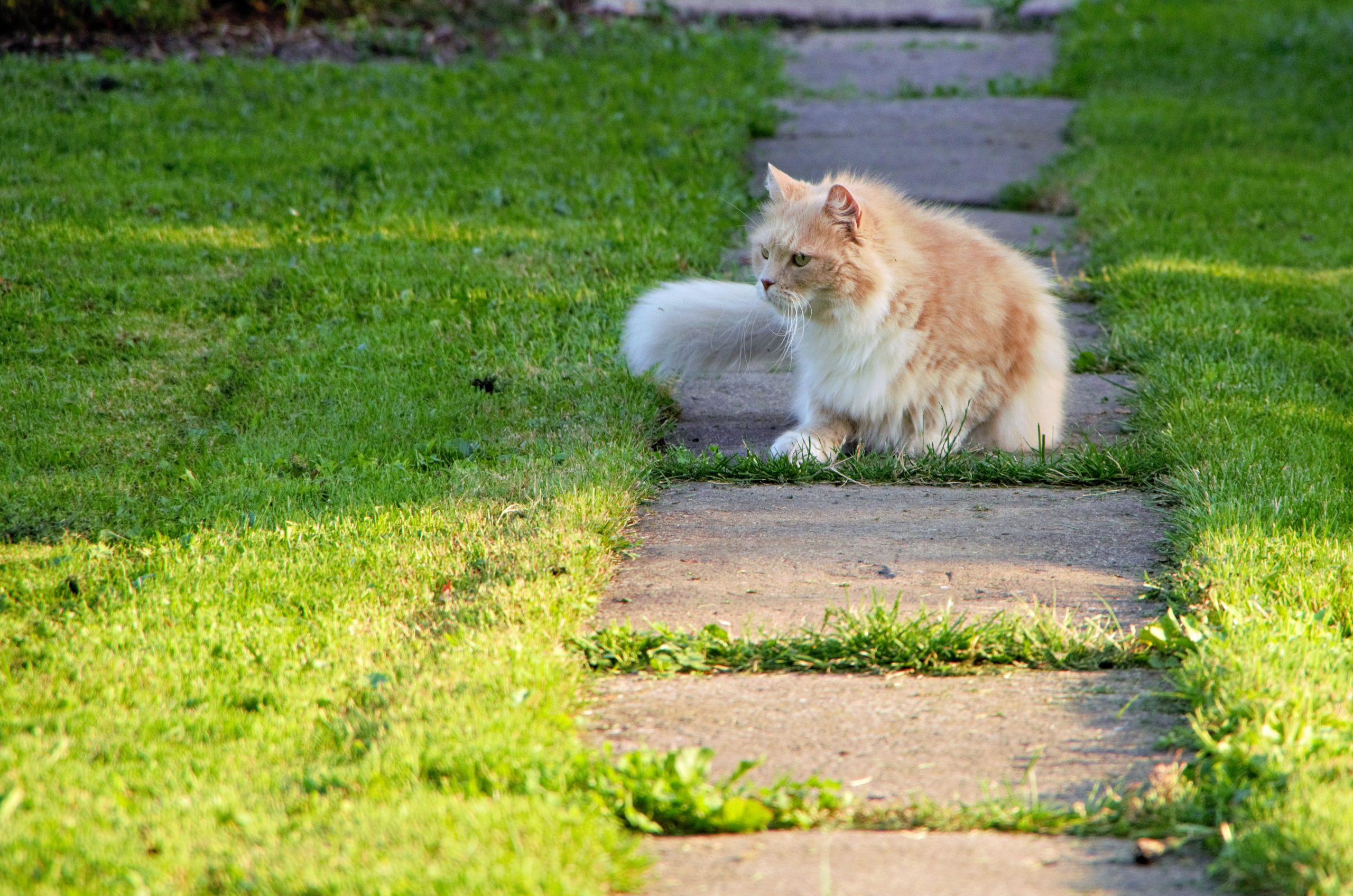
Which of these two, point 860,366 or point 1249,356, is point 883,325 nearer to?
point 860,366

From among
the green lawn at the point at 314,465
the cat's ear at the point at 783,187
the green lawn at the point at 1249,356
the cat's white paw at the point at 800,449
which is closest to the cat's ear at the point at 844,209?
the cat's ear at the point at 783,187

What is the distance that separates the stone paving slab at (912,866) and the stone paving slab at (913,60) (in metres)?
8.80

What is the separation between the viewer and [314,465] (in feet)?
13.8

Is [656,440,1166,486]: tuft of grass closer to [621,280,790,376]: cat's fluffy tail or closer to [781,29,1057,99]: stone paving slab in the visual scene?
[621,280,790,376]: cat's fluffy tail

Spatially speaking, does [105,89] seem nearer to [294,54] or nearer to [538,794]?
[294,54]

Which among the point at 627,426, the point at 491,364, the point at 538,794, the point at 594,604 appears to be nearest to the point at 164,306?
the point at 491,364

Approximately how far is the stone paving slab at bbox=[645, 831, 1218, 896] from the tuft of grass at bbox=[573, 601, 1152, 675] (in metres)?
0.67

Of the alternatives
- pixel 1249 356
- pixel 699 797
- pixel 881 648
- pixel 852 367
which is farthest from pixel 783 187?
pixel 699 797

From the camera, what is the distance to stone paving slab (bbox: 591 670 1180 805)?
2574 mm

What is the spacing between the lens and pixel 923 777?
258 cm

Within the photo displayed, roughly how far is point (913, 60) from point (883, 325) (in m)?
7.97

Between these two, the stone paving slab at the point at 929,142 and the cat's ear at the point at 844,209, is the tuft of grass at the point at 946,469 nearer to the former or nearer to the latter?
the cat's ear at the point at 844,209

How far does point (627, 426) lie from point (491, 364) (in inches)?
31.3

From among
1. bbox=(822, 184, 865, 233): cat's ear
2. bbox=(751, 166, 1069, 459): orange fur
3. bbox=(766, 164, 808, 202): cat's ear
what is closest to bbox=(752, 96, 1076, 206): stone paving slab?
bbox=(766, 164, 808, 202): cat's ear
